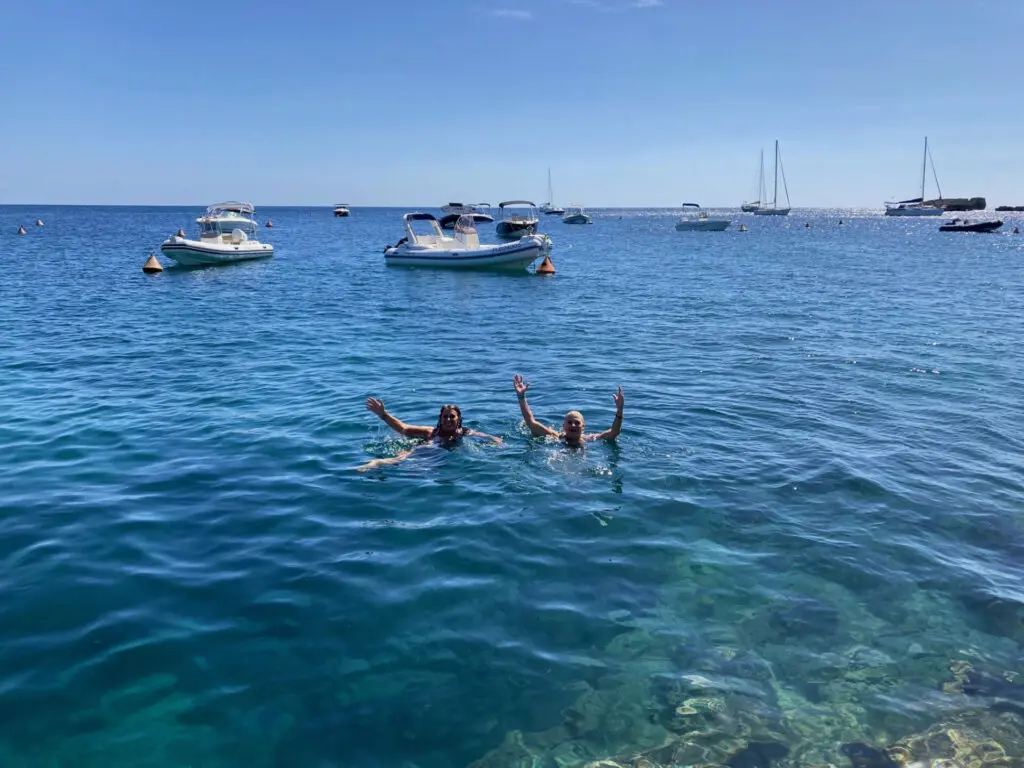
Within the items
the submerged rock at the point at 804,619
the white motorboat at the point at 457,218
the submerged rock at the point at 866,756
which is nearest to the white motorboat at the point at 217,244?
the white motorboat at the point at 457,218

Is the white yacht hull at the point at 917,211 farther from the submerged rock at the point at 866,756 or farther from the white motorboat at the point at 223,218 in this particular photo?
the submerged rock at the point at 866,756

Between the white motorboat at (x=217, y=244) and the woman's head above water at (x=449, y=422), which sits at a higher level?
the white motorboat at (x=217, y=244)

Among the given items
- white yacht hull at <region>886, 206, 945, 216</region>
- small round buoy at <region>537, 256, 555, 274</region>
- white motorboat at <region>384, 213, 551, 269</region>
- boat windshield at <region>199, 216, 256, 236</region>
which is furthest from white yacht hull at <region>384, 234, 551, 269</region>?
white yacht hull at <region>886, 206, 945, 216</region>

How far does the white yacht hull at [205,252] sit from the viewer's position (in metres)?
41.5

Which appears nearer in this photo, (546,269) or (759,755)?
(759,755)

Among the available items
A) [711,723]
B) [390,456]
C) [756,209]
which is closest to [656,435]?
[390,456]

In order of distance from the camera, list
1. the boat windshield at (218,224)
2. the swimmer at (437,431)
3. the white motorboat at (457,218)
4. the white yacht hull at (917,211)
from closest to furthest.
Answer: the swimmer at (437,431) → the boat windshield at (218,224) → the white motorboat at (457,218) → the white yacht hull at (917,211)

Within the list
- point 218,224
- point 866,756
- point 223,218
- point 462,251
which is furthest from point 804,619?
point 223,218

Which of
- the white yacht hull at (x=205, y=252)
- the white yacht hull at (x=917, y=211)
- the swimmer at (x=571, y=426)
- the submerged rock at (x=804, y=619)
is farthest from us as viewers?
the white yacht hull at (x=917, y=211)

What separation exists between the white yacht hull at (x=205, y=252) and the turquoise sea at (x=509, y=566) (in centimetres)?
2579

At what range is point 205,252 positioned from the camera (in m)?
43.0

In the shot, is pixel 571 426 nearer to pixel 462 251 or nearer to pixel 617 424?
pixel 617 424

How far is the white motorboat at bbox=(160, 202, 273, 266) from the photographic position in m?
41.8

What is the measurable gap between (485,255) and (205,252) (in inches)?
677
